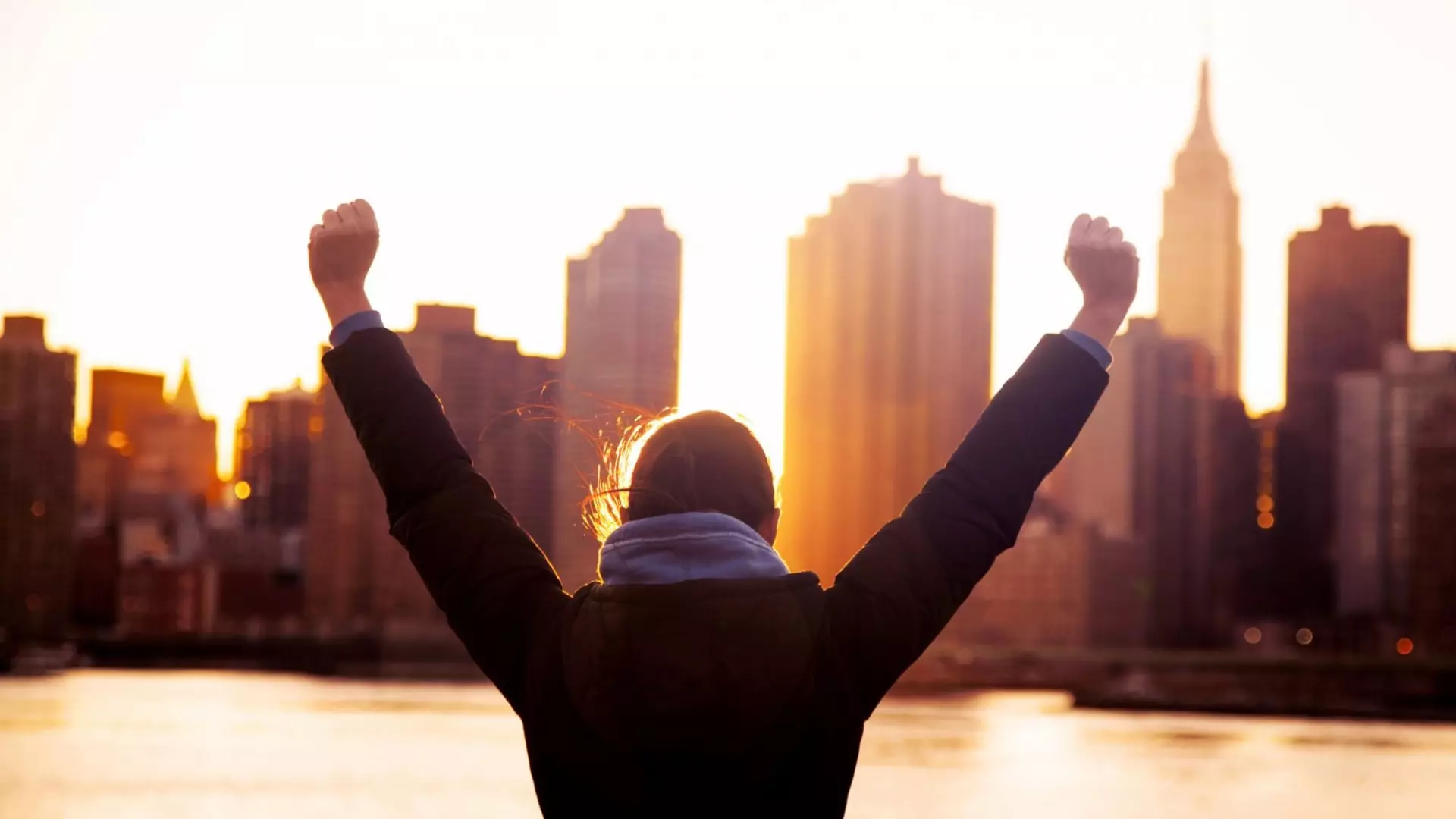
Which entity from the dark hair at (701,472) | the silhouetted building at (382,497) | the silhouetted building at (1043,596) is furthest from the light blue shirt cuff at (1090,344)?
the silhouetted building at (1043,596)

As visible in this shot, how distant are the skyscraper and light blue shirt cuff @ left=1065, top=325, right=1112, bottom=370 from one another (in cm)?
16434

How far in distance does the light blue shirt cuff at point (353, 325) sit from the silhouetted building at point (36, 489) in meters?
181

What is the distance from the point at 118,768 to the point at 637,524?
74.0 metres

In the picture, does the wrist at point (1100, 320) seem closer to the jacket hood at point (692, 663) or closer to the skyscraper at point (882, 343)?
the jacket hood at point (692, 663)

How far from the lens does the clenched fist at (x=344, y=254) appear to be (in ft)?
8.70

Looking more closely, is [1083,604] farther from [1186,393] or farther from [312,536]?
[312,536]

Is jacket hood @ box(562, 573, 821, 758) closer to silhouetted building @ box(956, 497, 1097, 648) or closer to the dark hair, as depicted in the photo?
the dark hair

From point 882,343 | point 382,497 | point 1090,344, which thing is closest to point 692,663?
point 1090,344

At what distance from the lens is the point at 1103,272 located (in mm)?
2598

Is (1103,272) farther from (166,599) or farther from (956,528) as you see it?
(166,599)

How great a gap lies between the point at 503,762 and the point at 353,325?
76.8 m

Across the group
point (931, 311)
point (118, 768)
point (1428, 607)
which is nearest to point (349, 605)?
point (931, 311)

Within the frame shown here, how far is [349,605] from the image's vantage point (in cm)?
17800

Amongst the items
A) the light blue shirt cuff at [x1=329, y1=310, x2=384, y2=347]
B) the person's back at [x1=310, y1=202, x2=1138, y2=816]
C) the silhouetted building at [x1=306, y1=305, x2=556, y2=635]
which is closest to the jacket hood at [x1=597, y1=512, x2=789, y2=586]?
the person's back at [x1=310, y1=202, x2=1138, y2=816]
